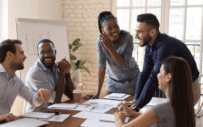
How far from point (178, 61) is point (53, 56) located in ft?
3.74

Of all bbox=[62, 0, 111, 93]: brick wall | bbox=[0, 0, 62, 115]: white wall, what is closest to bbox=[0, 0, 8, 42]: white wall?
bbox=[0, 0, 62, 115]: white wall

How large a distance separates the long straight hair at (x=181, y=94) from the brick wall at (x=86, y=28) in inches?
127

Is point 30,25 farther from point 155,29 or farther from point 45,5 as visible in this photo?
point 155,29

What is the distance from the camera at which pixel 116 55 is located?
6.52 feet

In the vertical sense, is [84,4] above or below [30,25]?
above

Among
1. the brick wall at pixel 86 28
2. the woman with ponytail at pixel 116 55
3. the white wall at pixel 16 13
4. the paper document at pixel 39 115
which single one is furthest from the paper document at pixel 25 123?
the brick wall at pixel 86 28

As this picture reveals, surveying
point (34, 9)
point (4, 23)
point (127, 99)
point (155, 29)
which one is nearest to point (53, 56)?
point (127, 99)

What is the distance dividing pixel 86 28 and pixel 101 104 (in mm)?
2816

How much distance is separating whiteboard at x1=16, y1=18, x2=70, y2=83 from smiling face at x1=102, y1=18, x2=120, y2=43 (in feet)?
3.75

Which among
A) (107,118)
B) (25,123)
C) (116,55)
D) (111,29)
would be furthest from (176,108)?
(111,29)

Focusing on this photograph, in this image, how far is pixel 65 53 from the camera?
3.18m

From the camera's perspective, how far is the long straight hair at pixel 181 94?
3.46 feet

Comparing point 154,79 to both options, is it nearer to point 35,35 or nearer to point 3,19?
point 35,35

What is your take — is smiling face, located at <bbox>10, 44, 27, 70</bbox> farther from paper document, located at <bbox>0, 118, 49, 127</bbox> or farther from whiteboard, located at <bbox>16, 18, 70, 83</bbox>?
whiteboard, located at <bbox>16, 18, 70, 83</bbox>
